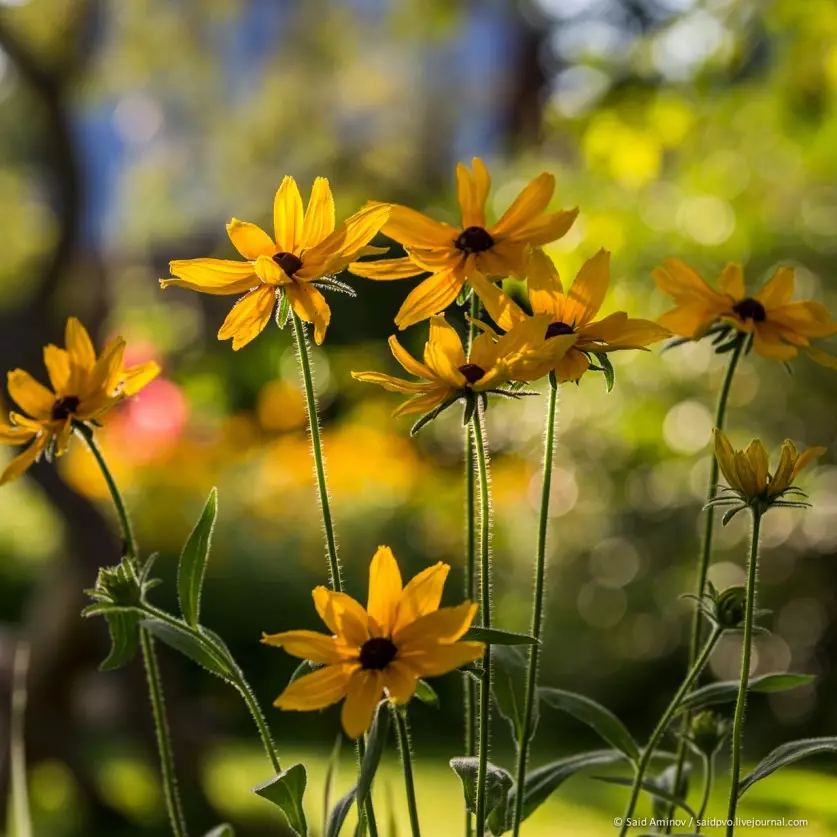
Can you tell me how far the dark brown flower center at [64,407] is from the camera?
0.60 m

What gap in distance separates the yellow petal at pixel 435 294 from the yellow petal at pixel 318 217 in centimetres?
6

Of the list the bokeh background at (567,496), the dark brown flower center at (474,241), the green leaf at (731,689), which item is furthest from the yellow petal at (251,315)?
the bokeh background at (567,496)

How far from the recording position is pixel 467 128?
341 inches

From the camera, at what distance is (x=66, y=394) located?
61 cm

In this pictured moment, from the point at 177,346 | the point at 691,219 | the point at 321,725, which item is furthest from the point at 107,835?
the point at 177,346

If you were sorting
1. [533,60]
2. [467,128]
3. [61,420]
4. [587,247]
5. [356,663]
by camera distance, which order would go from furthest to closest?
[467,128], [533,60], [587,247], [61,420], [356,663]

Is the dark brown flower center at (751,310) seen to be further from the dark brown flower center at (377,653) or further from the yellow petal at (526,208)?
the dark brown flower center at (377,653)

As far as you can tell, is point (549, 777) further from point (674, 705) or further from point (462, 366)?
point (462, 366)

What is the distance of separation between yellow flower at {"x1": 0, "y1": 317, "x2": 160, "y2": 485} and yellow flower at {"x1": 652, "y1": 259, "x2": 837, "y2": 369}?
0.30 m

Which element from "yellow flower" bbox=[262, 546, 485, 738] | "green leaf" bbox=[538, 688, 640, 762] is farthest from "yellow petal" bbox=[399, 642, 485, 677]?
"green leaf" bbox=[538, 688, 640, 762]

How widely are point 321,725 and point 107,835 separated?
0.58m

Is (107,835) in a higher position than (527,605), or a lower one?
lower

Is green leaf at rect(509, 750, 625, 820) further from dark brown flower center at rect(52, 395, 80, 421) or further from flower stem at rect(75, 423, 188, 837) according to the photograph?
dark brown flower center at rect(52, 395, 80, 421)

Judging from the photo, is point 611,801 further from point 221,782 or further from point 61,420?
point 61,420
